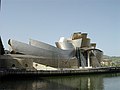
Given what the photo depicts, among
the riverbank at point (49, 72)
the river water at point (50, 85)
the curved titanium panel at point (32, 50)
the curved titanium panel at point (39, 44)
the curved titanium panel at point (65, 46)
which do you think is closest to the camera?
the river water at point (50, 85)

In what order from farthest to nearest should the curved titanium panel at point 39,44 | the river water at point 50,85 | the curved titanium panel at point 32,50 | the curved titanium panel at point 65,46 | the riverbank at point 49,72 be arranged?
the curved titanium panel at point 65,46 < the curved titanium panel at point 39,44 < the curved titanium panel at point 32,50 < the riverbank at point 49,72 < the river water at point 50,85

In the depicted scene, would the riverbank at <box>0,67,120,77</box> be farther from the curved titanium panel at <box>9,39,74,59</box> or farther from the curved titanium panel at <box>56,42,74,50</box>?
the curved titanium panel at <box>56,42,74,50</box>

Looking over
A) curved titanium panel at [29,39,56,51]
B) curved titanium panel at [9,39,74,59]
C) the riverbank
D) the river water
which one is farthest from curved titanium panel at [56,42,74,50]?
the river water

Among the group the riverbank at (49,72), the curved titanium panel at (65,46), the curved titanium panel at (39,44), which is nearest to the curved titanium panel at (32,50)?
the curved titanium panel at (39,44)

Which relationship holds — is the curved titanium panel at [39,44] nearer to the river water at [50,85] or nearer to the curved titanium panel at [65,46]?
the curved titanium panel at [65,46]

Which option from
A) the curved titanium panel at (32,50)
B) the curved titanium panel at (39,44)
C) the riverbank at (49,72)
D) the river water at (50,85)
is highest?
the curved titanium panel at (39,44)

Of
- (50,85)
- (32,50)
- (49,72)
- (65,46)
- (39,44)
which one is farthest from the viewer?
(65,46)

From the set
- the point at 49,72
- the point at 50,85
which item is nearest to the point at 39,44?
the point at 49,72

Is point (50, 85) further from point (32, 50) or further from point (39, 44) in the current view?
point (39, 44)

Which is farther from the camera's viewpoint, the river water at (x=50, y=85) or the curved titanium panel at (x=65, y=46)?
the curved titanium panel at (x=65, y=46)

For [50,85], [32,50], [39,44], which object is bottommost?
[50,85]

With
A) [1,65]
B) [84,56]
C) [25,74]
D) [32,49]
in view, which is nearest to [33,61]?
[32,49]

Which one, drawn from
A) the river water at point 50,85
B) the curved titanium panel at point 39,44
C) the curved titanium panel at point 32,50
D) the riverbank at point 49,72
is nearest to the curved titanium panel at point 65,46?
the curved titanium panel at point 32,50

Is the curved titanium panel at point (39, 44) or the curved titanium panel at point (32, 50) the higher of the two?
the curved titanium panel at point (39, 44)
